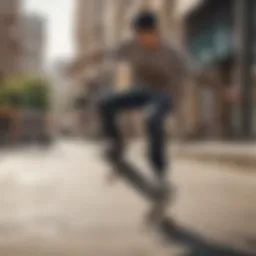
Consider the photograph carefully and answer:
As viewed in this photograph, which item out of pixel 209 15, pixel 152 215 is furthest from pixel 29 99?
pixel 209 15

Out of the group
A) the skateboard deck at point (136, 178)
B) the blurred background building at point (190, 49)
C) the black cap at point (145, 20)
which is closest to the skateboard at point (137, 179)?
the skateboard deck at point (136, 178)

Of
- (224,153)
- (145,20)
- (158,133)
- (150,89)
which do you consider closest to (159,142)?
(158,133)

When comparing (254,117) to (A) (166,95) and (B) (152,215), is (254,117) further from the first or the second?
(B) (152,215)

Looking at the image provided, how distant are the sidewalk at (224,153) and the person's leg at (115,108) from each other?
0.15m

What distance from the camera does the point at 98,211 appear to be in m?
1.15

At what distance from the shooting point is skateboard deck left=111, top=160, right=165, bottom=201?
127 centimetres

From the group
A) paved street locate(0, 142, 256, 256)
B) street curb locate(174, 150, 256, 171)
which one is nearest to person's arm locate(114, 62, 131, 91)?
paved street locate(0, 142, 256, 256)

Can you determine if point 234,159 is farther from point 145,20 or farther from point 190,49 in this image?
point 145,20

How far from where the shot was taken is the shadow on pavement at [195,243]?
34.9 inches

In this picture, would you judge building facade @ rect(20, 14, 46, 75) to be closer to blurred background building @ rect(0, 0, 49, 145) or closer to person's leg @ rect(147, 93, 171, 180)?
blurred background building @ rect(0, 0, 49, 145)

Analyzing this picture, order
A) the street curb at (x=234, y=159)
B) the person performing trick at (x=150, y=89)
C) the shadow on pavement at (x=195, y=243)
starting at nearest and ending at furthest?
1. the shadow on pavement at (x=195, y=243)
2. the person performing trick at (x=150, y=89)
3. the street curb at (x=234, y=159)

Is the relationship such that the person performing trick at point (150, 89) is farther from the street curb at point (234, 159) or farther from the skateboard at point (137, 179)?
the street curb at point (234, 159)

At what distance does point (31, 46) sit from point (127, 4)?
0.73 ft

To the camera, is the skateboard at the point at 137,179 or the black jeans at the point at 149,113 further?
the skateboard at the point at 137,179
